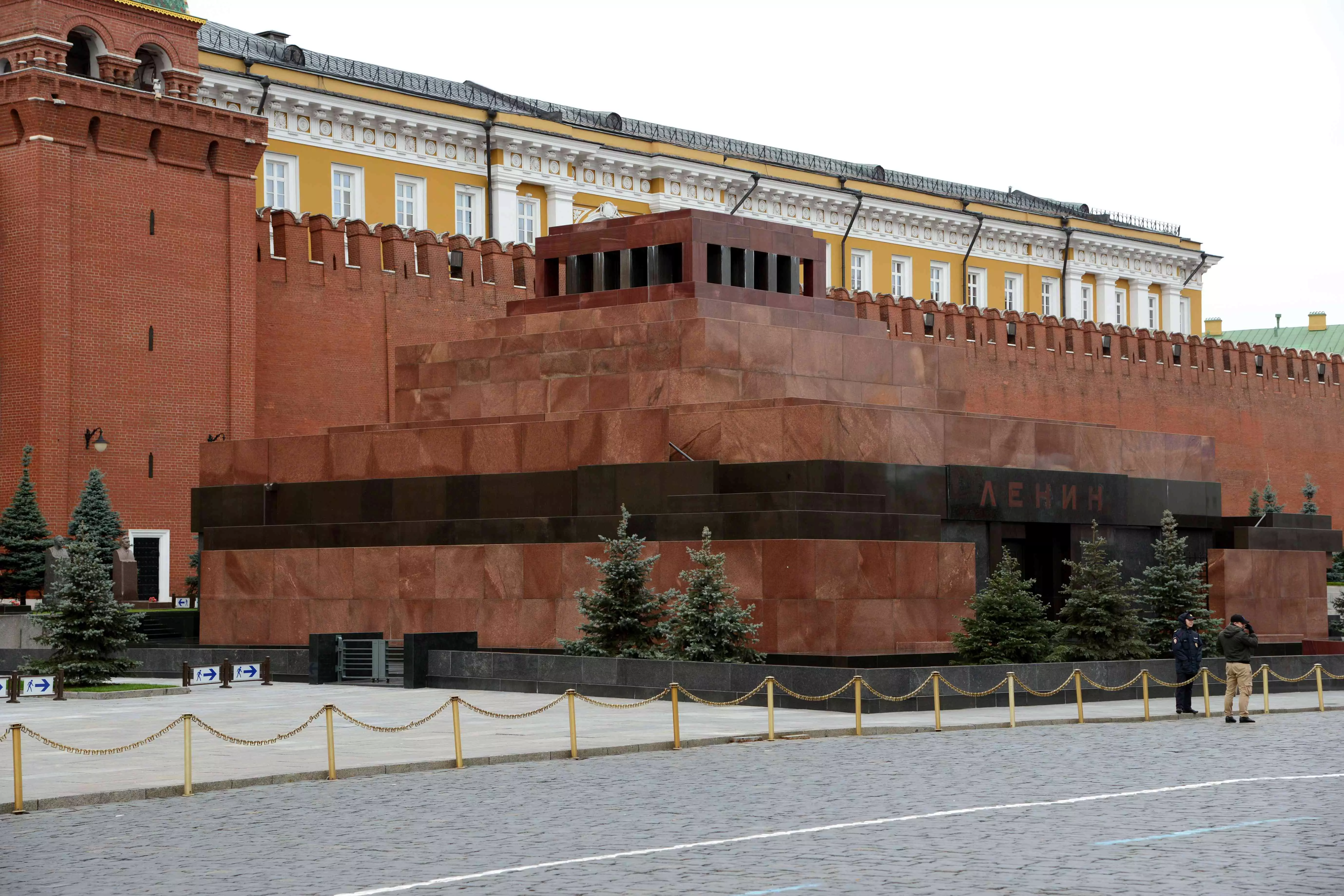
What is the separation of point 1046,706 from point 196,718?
820 centimetres

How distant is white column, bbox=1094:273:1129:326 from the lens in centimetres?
5488

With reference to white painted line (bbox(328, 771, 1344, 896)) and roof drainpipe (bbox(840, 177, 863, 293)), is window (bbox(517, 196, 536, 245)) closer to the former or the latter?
roof drainpipe (bbox(840, 177, 863, 293))

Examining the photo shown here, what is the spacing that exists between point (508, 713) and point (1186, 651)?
6.63 m

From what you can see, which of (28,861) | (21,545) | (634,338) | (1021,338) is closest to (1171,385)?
(1021,338)

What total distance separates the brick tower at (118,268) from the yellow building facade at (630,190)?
5.07 meters

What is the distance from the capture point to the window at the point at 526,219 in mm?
41062

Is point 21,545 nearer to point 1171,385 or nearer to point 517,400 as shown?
point 517,400

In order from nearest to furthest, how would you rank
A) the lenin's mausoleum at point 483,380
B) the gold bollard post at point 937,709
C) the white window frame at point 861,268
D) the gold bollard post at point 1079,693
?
the gold bollard post at point 937,709
the gold bollard post at point 1079,693
the lenin's mausoleum at point 483,380
the white window frame at point 861,268

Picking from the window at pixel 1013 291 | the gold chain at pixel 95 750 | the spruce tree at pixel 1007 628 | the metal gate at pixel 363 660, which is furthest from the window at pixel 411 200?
the gold chain at pixel 95 750

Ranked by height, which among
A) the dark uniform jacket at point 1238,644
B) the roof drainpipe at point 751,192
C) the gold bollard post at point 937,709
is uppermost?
the roof drainpipe at point 751,192

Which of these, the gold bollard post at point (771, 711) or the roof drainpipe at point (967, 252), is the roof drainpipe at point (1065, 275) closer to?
the roof drainpipe at point (967, 252)

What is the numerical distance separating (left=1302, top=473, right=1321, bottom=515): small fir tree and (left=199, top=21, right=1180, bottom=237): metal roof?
11.6 m

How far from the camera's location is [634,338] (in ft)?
75.9

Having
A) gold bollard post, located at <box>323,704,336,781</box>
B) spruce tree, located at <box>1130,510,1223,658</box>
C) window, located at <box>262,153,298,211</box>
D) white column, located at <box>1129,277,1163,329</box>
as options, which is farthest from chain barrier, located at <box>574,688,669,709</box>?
white column, located at <box>1129,277,1163,329</box>
